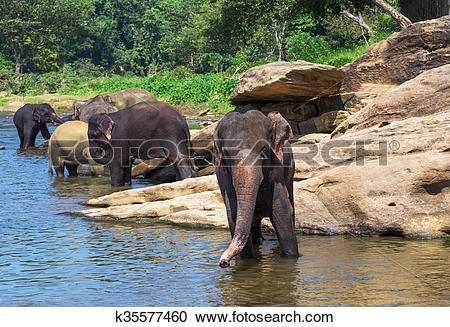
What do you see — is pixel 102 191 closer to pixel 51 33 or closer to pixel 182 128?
pixel 182 128

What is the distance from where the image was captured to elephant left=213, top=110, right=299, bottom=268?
535cm

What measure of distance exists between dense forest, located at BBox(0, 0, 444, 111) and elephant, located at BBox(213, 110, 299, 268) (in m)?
14.9

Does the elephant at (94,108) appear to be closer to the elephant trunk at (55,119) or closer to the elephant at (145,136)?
the elephant trunk at (55,119)

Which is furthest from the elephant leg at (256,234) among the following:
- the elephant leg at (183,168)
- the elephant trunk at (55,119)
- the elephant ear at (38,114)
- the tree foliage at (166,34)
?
Result: the tree foliage at (166,34)

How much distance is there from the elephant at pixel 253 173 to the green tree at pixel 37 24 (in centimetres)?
5396

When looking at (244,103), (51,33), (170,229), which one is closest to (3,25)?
(51,33)

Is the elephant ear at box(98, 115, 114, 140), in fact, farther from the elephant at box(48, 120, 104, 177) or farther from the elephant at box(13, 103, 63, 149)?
the elephant at box(13, 103, 63, 149)

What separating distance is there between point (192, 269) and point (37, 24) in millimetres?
57237

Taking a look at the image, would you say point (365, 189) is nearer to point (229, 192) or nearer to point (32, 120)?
point (229, 192)

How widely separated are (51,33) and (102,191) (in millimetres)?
52794

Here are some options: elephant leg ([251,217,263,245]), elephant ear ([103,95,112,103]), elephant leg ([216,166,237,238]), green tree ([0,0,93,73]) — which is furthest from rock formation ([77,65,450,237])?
green tree ([0,0,93,73])

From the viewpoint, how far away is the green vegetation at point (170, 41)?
23.8 m

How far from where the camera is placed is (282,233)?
6.06m

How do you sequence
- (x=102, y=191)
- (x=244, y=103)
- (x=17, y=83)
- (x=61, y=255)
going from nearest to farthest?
(x=61, y=255) → (x=102, y=191) → (x=244, y=103) → (x=17, y=83)
